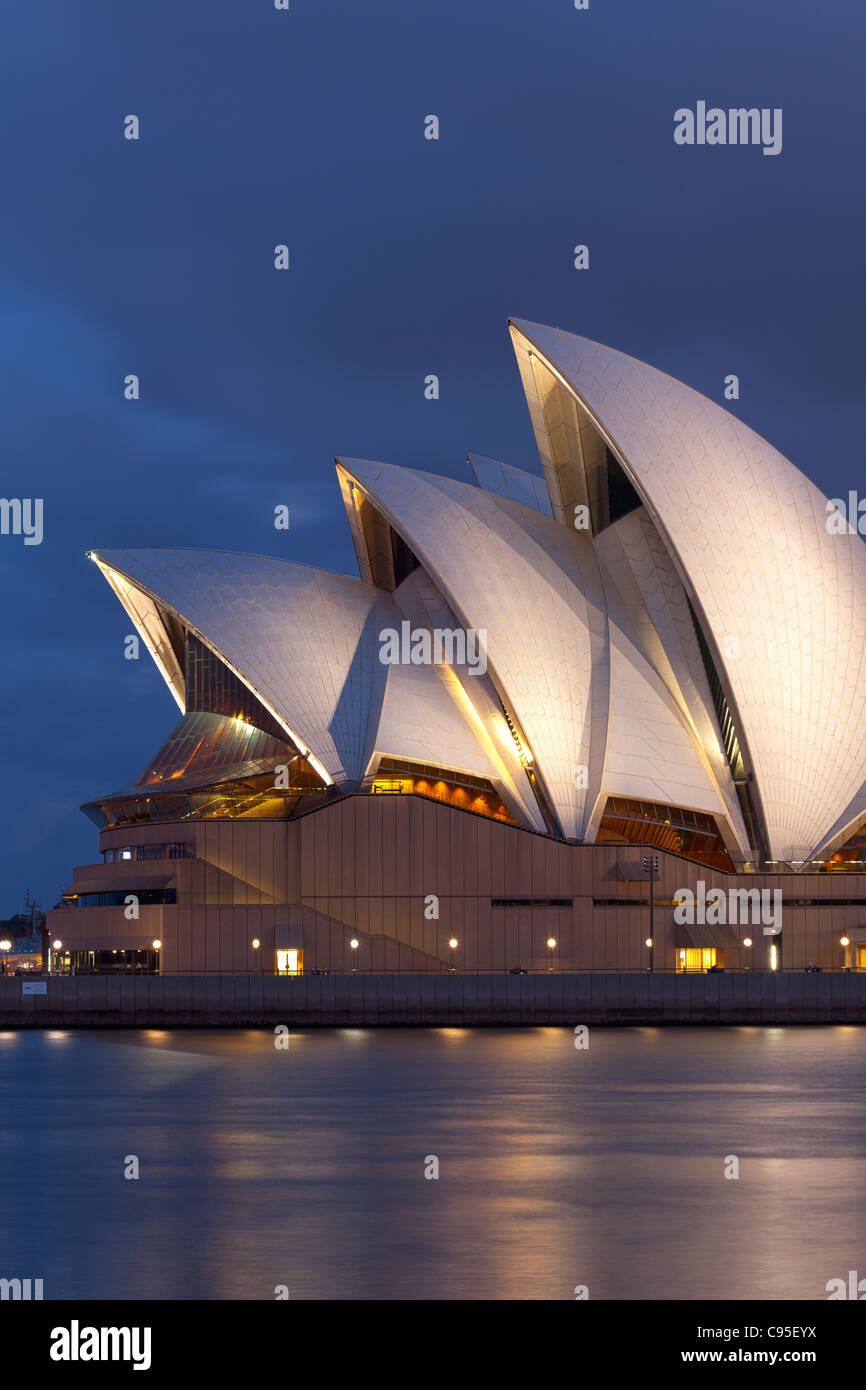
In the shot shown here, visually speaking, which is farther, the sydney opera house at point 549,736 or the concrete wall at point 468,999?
the sydney opera house at point 549,736

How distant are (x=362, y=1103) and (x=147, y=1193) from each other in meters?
10.5

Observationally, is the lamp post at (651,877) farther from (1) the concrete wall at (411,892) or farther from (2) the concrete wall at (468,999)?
(2) the concrete wall at (468,999)

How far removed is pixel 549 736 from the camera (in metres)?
58.4

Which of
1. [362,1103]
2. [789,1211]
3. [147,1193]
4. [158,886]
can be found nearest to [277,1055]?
[362,1103]

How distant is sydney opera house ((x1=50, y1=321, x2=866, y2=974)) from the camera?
189 feet

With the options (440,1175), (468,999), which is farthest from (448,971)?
(440,1175)

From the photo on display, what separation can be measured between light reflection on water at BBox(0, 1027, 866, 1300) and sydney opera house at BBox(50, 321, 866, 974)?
621 inches

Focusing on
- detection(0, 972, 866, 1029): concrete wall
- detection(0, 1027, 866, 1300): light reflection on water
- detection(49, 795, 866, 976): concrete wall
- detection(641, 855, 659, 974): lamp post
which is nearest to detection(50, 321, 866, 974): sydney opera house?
detection(49, 795, 866, 976): concrete wall

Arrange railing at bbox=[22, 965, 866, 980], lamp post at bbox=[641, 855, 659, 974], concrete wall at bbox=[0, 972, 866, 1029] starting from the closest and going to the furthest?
concrete wall at bbox=[0, 972, 866, 1029] < lamp post at bbox=[641, 855, 659, 974] < railing at bbox=[22, 965, 866, 980]

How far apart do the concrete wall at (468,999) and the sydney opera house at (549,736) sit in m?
2.41

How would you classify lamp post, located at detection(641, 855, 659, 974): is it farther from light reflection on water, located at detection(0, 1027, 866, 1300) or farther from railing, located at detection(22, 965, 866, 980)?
light reflection on water, located at detection(0, 1027, 866, 1300)

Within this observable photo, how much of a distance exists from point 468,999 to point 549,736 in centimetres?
935

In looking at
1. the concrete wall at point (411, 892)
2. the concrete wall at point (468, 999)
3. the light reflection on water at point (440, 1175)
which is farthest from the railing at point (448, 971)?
the light reflection on water at point (440, 1175)

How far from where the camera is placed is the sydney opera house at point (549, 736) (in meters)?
57.7
